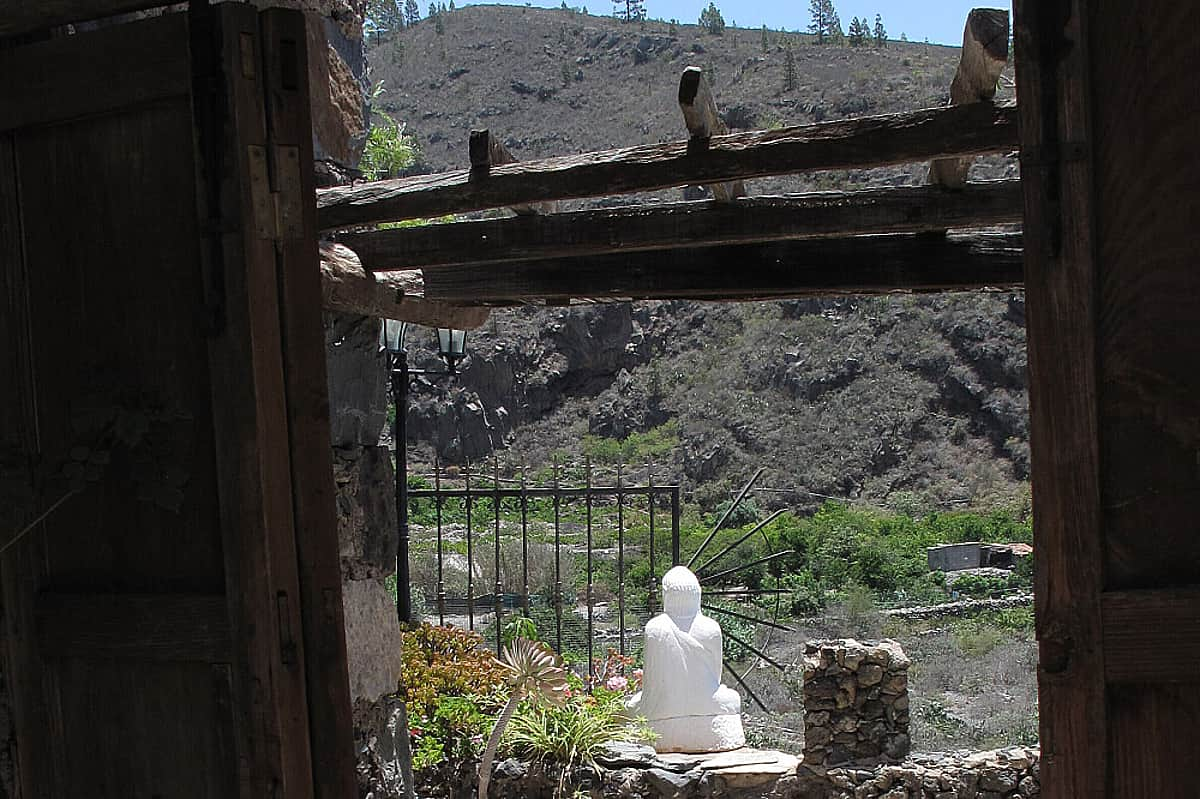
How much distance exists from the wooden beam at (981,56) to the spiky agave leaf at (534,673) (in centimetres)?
317

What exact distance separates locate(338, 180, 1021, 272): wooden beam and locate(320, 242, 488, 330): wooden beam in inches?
5.2

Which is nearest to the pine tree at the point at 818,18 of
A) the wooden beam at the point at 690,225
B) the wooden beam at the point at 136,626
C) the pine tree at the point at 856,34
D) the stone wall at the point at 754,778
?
the pine tree at the point at 856,34

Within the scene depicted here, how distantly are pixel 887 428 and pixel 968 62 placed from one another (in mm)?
21862

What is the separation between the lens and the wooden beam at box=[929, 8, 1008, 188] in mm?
2623

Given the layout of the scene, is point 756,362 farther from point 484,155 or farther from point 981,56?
point 981,56

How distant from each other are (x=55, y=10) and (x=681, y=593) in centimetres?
524

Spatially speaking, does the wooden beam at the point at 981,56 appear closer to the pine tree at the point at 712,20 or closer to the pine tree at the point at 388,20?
the pine tree at the point at 712,20

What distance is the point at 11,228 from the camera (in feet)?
5.75

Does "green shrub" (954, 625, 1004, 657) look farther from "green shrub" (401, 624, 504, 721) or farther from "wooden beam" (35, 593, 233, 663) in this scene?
"wooden beam" (35, 593, 233, 663)

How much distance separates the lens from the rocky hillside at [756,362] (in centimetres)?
2356

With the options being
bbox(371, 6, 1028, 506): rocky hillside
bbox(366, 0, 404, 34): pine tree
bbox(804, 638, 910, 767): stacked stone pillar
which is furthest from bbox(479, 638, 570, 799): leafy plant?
bbox(366, 0, 404, 34): pine tree

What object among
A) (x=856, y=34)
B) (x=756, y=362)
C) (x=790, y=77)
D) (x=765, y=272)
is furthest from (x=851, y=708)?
(x=856, y=34)

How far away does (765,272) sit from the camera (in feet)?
14.4

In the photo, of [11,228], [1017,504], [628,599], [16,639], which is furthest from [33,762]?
[1017,504]
